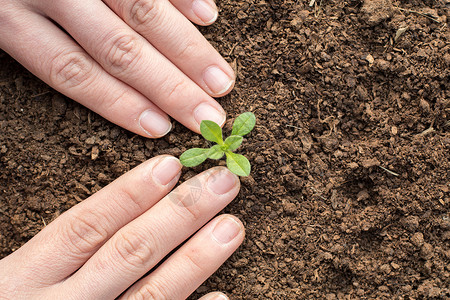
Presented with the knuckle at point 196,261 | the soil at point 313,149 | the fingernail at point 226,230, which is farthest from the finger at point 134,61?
the knuckle at point 196,261

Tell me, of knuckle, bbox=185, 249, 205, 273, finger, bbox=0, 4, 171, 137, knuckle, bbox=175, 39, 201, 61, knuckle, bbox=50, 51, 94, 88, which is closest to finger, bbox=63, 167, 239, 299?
knuckle, bbox=185, 249, 205, 273

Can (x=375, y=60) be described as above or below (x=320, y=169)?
above

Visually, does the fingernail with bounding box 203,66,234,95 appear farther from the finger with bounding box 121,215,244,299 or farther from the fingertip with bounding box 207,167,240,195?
the finger with bounding box 121,215,244,299

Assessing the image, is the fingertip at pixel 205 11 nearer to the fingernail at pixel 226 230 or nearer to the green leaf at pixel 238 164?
the green leaf at pixel 238 164

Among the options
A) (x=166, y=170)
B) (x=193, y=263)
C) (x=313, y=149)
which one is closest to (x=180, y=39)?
(x=166, y=170)

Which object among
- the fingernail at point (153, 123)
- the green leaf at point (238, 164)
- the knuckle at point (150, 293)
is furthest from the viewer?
the fingernail at point (153, 123)

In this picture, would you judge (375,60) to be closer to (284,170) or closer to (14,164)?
(284,170)

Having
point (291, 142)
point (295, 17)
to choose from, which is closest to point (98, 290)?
point (291, 142)
